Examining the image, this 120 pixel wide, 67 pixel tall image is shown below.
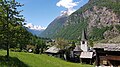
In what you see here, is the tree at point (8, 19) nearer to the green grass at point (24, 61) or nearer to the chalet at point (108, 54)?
the green grass at point (24, 61)

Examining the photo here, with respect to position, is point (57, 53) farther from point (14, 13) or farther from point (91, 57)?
point (14, 13)

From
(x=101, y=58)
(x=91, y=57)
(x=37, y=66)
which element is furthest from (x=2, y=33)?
(x=91, y=57)

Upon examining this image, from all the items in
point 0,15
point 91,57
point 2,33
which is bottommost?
point 91,57

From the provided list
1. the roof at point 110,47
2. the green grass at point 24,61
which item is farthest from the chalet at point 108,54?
the green grass at point 24,61

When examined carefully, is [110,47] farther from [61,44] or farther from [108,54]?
[61,44]

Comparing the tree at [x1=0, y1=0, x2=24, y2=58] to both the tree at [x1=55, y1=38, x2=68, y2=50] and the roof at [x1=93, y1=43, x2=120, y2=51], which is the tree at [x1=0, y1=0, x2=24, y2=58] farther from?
the tree at [x1=55, y1=38, x2=68, y2=50]

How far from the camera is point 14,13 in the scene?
43.3m

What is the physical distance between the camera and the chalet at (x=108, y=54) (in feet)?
101

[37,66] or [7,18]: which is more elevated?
[7,18]

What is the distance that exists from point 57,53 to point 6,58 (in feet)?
211

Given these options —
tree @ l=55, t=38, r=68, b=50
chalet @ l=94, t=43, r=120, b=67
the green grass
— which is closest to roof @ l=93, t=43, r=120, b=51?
chalet @ l=94, t=43, r=120, b=67

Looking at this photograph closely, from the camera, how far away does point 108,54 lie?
31.6 meters

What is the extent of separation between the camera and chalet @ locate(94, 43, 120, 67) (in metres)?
30.8

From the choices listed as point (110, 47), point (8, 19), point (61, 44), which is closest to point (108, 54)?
point (110, 47)
